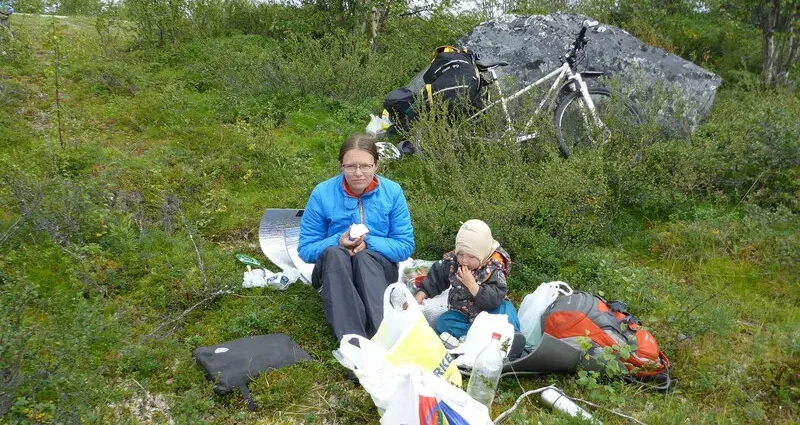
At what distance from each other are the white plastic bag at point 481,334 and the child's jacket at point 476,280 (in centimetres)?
30

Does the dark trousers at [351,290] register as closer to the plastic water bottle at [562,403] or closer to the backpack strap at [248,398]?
the backpack strap at [248,398]

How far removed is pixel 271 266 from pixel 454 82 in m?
2.69

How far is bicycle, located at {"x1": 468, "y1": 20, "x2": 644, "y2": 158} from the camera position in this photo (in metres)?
5.32

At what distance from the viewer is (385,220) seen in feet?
12.6

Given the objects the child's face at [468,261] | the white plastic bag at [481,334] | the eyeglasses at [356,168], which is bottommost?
the white plastic bag at [481,334]

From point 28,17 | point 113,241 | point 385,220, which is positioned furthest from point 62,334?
point 28,17

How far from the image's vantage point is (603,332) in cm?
322

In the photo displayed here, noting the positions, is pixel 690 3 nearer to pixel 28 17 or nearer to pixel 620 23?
pixel 620 23

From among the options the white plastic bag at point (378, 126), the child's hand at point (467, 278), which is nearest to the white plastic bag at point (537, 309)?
the child's hand at point (467, 278)

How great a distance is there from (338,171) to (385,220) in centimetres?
218

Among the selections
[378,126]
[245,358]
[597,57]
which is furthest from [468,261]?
[597,57]

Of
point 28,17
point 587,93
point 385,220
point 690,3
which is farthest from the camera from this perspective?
point 28,17

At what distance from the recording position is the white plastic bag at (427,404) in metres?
2.38

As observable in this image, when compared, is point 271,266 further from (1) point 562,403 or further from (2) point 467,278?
(1) point 562,403
